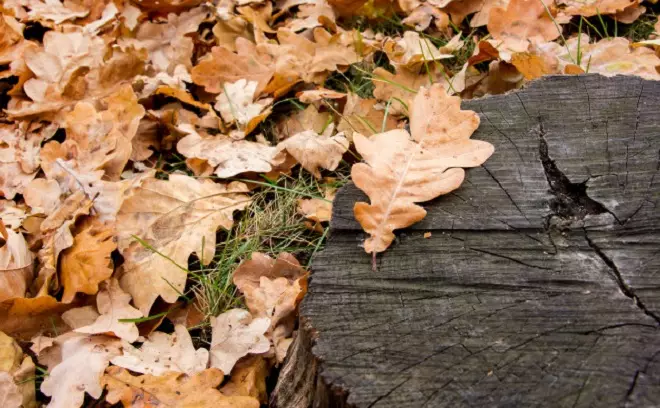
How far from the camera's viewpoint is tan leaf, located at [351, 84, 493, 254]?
4.45 ft

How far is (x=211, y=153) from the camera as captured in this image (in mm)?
2225

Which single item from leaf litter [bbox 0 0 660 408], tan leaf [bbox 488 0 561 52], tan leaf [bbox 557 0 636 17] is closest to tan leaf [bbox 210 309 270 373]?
leaf litter [bbox 0 0 660 408]

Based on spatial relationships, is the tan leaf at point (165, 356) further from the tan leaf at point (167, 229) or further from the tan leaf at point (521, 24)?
the tan leaf at point (521, 24)

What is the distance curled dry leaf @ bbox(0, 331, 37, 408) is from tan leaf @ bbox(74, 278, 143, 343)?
0.17 metres

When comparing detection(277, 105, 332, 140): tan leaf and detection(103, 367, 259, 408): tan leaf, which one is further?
detection(277, 105, 332, 140): tan leaf

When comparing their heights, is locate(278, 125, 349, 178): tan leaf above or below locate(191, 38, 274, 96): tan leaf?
below

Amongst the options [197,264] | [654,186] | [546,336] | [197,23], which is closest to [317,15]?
[197,23]

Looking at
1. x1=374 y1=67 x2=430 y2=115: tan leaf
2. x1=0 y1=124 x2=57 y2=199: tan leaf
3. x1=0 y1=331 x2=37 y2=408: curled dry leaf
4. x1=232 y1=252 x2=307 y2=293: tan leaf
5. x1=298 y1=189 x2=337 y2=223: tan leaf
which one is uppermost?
x1=374 y1=67 x2=430 y2=115: tan leaf

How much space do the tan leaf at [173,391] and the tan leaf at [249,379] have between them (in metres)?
0.07

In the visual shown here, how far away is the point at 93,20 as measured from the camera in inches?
116

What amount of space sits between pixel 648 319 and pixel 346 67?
5.82ft

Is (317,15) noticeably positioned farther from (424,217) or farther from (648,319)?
(648,319)

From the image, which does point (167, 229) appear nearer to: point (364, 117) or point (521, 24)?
point (364, 117)

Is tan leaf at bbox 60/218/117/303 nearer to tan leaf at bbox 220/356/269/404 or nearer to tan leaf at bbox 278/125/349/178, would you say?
tan leaf at bbox 220/356/269/404
